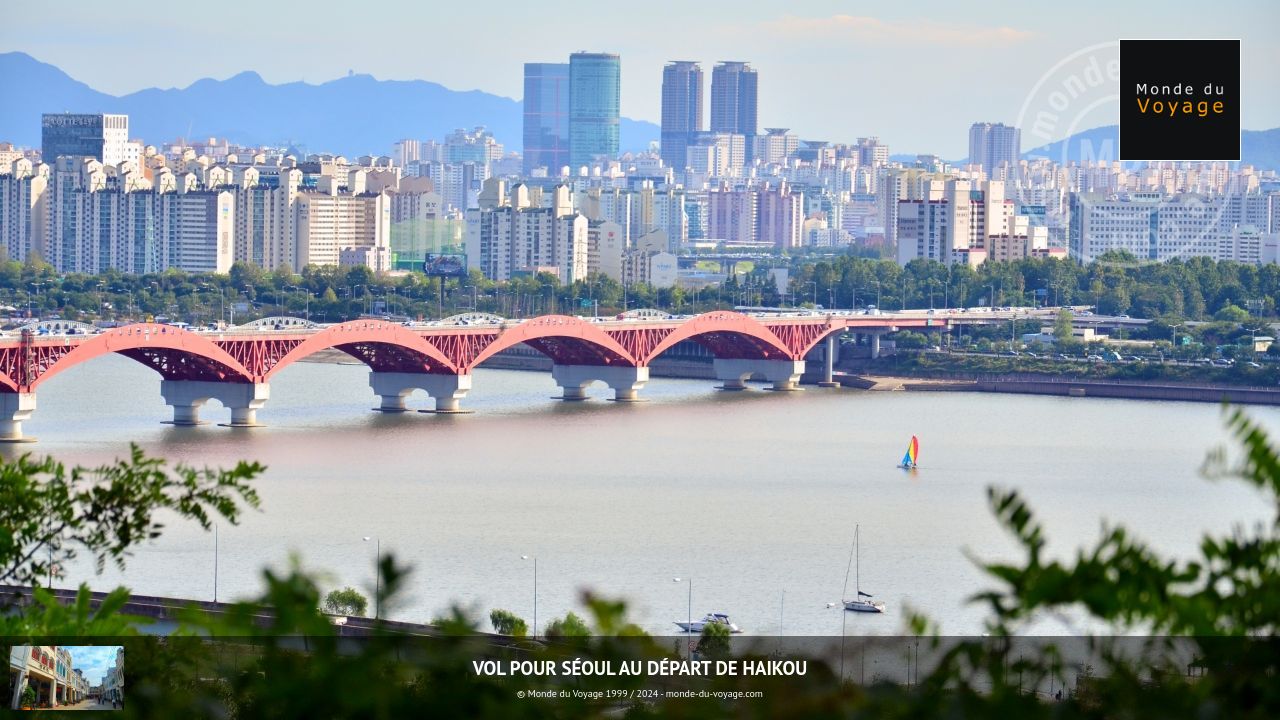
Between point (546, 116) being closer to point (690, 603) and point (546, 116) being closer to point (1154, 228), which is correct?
point (1154, 228)

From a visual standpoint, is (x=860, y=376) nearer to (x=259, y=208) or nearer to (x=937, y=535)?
(x=937, y=535)

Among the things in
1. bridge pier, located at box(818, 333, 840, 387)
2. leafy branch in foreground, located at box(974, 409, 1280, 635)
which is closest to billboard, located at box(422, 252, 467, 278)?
bridge pier, located at box(818, 333, 840, 387)

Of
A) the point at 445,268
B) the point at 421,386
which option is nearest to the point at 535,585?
the point at 421,386

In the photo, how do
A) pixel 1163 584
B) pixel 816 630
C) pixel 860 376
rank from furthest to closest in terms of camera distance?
pixel 860 376, pixel 816 630, pixel 1163 584

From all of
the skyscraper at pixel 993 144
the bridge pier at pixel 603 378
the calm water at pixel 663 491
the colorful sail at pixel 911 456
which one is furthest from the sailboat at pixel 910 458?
the skyscraper at pixel 993 144

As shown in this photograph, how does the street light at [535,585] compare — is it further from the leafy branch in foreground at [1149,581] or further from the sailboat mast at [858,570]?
the leafy branch in foreground at [1149,581]

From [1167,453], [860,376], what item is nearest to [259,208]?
[860,376]

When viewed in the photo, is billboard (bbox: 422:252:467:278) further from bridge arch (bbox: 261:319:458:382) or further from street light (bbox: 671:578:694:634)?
street light (bbox: 671:578:694:634)
